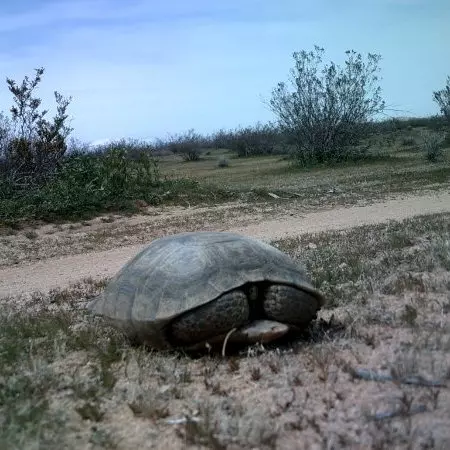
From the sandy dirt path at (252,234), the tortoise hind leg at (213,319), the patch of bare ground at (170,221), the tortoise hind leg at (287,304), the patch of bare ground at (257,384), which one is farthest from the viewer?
the patch of bare ground at (170,221)

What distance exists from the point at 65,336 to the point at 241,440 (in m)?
2.17

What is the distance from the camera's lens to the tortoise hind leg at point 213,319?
13.4 feet

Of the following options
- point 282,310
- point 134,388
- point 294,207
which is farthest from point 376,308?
point 294,207

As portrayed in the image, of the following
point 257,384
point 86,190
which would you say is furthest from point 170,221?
point 257,384

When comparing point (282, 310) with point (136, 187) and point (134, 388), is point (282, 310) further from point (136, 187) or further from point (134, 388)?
point (136, 187)

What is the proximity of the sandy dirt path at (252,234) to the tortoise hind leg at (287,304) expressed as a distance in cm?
448

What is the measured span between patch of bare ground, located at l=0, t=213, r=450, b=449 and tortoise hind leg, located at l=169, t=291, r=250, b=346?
0.59 feet

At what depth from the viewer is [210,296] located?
407 centimetres

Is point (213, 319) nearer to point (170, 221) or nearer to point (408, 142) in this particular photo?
point (170, 221)

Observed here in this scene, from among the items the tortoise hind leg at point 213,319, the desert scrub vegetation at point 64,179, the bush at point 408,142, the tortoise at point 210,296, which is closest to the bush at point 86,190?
the desert scrub vegetation at point 64,179

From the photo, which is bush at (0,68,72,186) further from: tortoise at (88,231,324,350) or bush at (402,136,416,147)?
bush at (402,136,416,147)

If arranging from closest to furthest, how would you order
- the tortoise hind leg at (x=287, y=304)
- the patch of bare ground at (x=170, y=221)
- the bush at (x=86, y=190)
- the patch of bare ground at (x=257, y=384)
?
the patch of bare ground at (x=257, y=384) < the tortoise hind leg at (x=287, y=304) < the patch of bare ground at (x=170, y=221) < the bush at (x=86, y=190)

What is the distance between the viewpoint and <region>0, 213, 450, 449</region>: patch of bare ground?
2967mm

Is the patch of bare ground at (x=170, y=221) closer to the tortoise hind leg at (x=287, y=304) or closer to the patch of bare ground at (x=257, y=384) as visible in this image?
the patch of bare ground at (x=257, y=384)
